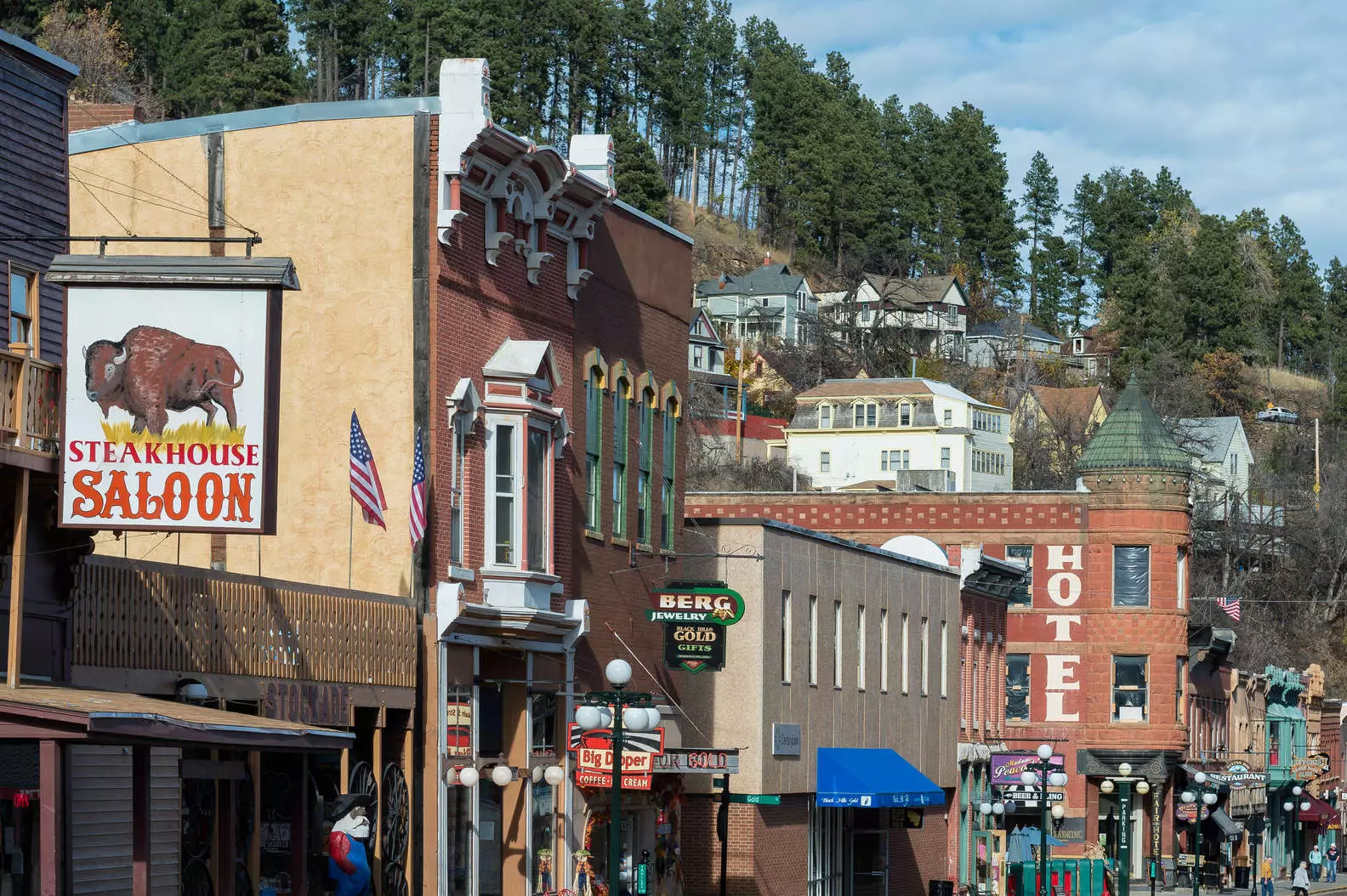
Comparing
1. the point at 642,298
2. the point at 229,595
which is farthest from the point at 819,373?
the point at 229,595

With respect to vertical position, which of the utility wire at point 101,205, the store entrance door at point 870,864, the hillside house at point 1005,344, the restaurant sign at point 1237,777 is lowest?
the restaurant sign at point 1237,777

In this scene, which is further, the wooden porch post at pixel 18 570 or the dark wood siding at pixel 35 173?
the dark wood siding at pixel 35 173

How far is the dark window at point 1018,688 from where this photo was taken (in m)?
65.4

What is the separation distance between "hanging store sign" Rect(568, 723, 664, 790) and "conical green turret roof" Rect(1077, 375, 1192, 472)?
35163 mm

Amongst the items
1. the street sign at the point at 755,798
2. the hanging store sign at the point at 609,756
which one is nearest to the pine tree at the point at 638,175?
the street sign at the point at 755,798

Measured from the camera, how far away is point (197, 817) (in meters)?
22.9

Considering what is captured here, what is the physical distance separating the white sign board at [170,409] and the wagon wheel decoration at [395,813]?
8.42 metres

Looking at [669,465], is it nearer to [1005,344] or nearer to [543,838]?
[543,838]

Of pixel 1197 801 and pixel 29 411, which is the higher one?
pixel 29 411

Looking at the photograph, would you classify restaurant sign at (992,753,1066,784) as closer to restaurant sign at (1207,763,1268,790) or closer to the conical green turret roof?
the conical green turret roof

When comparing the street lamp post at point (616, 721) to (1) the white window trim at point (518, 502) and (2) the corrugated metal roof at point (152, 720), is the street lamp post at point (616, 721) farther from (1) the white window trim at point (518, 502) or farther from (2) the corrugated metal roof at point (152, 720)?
(2) the corrugated metal roof at point (152, 720)

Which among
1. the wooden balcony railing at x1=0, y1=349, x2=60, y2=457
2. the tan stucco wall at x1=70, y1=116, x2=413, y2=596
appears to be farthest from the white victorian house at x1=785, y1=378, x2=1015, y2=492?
the wooden balcony railing at x1=0, y1=349, x2=60, y2=457

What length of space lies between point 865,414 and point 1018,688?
50.2m

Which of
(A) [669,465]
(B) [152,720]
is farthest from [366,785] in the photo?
(A) [669,465]
